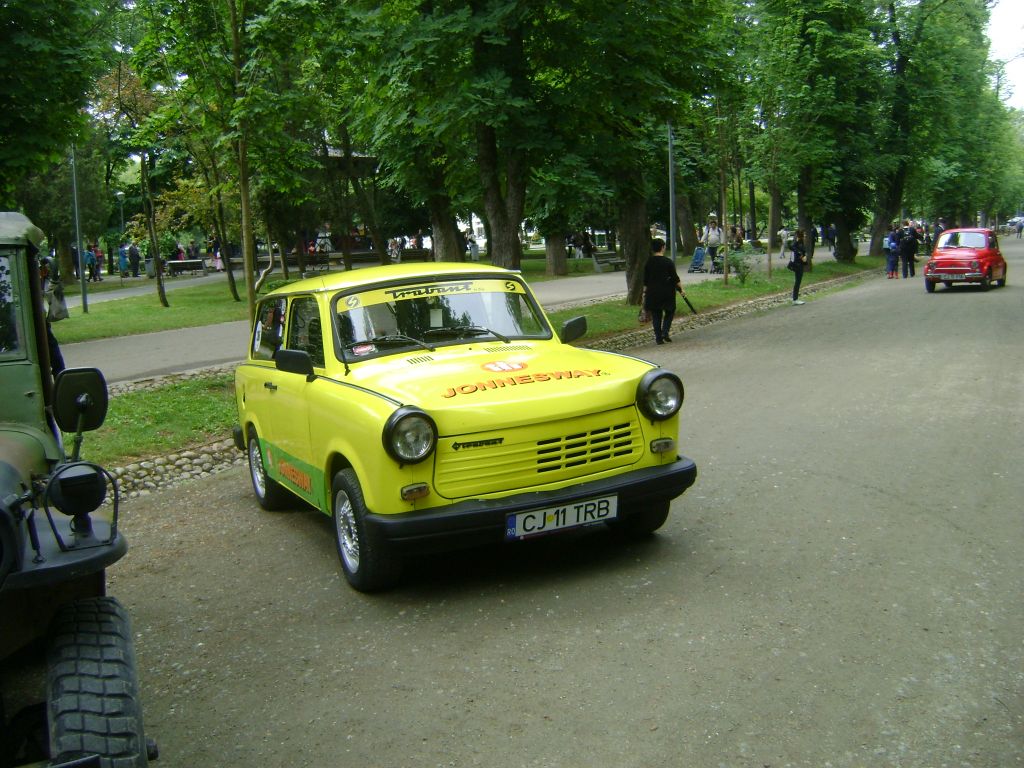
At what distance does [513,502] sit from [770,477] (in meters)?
3.14

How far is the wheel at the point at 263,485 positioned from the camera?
7.77 meters

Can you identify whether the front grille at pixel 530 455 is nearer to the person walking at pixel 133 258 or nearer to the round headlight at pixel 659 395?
the round headlight at pixel 659 395

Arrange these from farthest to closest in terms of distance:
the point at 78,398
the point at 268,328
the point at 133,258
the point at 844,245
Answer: the point at 133,258 < the point at 844,245 < the point at 268,328 < the point at 78,398

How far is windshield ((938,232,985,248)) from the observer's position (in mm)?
29639

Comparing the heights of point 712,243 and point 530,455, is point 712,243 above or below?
above

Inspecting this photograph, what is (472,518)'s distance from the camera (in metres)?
Answer: 5.26

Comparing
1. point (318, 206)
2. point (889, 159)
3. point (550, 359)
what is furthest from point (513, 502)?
point (889, 159)

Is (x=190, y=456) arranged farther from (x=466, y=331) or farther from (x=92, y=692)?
(x=92, y=692)

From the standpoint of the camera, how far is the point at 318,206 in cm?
4034

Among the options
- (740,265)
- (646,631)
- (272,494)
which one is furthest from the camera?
(740,265)

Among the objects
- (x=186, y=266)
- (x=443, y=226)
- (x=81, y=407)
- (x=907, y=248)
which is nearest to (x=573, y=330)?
(x=81, y=407)

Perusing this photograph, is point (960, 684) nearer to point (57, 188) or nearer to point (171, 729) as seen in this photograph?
point (171, 729)

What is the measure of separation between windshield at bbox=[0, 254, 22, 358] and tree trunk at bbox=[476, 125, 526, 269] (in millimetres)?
14300

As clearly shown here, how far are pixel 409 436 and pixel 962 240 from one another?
2886cm
